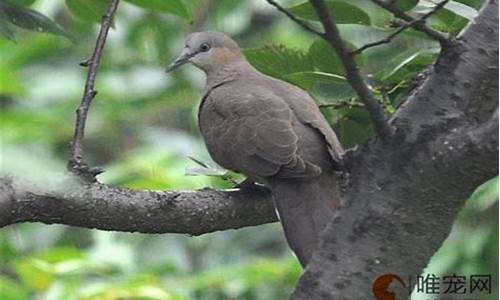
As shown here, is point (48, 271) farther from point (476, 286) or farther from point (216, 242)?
point (216, 242)

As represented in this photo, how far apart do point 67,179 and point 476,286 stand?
2.35 feet

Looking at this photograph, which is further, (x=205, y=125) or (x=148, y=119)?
(x=148, y=119)

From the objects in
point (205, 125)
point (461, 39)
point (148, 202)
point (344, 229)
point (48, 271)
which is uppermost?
point (461, 39)

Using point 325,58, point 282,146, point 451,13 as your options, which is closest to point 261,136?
point 282,146

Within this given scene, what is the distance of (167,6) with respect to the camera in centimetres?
185

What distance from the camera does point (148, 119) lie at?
4734mm

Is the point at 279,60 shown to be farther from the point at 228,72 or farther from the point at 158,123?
the point at 158,123

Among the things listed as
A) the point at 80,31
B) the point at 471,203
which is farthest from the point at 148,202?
the point at 80,31

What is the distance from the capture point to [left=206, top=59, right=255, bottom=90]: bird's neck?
2.67 m

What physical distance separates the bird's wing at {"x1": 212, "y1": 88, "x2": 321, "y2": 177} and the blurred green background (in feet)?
0.37

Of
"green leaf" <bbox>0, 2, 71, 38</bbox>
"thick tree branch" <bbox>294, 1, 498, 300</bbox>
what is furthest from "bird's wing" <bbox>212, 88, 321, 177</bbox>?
"thick tree branch" <bbox>294, 1, 498, 300</bbox>

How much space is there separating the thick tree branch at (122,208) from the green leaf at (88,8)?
1.14ft

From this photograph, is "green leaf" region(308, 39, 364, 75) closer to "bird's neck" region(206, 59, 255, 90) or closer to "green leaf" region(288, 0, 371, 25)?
"green leaf" region(288, 0, 371, 25)
